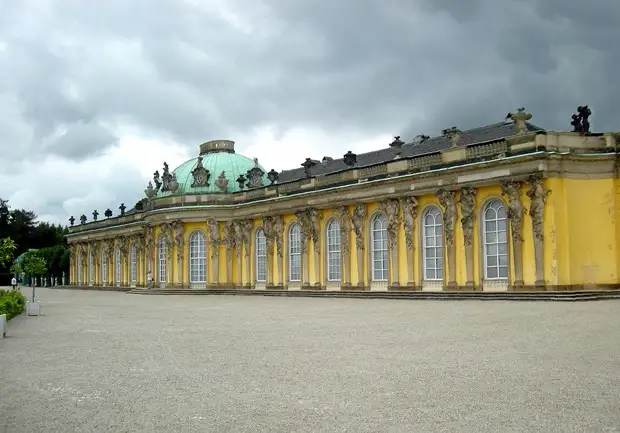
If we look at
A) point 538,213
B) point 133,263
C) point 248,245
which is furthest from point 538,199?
point 133,263

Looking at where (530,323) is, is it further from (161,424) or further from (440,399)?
(161,424)

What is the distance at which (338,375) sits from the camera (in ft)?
34.8

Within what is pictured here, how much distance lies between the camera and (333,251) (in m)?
40.8

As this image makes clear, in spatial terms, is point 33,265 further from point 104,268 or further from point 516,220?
point 516,220

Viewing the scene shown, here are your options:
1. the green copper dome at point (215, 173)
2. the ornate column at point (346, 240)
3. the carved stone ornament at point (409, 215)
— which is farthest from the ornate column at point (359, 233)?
the green copper dome at point (215, 173)

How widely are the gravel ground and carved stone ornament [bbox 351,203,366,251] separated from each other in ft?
62.8

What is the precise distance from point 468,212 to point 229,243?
22.3m

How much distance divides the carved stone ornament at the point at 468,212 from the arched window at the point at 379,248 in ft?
18.7

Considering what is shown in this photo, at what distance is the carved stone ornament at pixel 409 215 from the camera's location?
34.9m

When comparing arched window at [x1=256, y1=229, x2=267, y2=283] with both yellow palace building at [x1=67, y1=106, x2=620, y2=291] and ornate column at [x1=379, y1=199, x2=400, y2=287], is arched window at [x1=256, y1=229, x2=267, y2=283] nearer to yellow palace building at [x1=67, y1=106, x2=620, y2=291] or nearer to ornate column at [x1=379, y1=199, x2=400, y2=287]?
yellow palace building at [x1=67, y1=106, x2=620, y2=291]

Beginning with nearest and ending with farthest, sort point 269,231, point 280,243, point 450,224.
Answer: point 450,224
point 280,243
point 269,231

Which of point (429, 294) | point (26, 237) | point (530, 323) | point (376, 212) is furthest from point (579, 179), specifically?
point (26, 237)

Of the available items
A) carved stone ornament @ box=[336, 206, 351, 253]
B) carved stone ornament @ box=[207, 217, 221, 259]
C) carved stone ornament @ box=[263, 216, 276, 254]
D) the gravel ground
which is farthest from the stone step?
the gravel ground

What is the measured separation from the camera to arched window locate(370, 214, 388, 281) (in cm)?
3725
